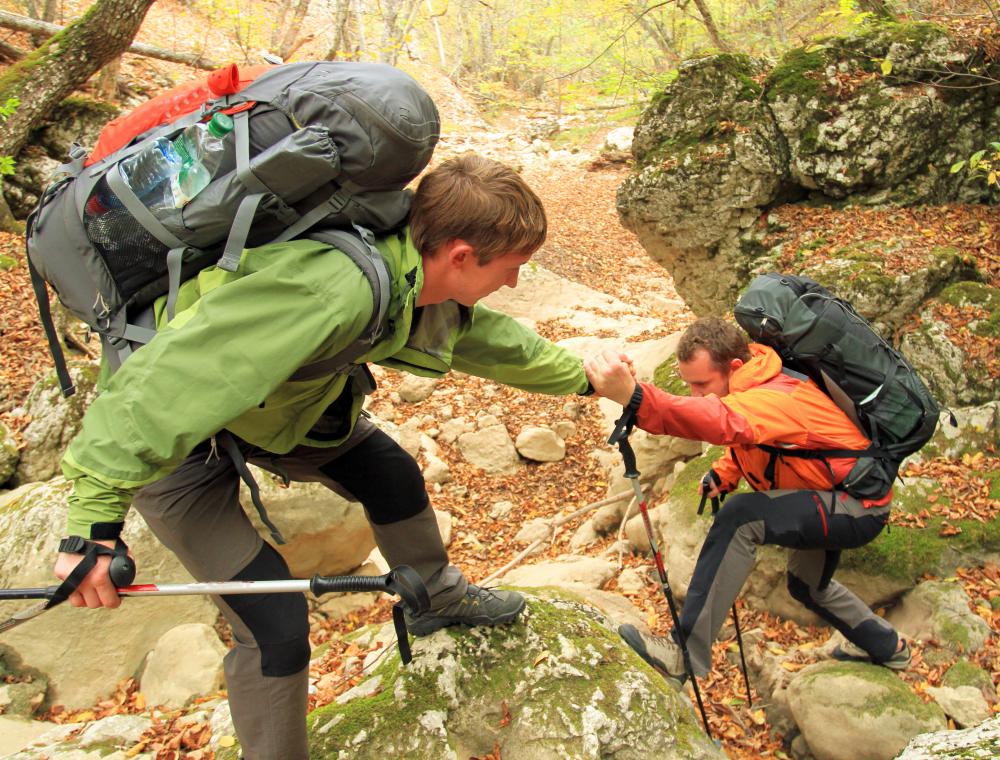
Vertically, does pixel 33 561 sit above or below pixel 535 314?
above

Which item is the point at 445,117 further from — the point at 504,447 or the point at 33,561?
the point at 33,561

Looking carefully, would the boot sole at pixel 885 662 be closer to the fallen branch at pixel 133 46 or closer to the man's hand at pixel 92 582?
the man's hand at pixel 92 582

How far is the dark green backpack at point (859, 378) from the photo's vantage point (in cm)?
383

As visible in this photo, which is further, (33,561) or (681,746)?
(33,561)

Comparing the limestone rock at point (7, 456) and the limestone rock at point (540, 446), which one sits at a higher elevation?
the limestone rock at point (7, 456)

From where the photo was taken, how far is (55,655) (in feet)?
17.2

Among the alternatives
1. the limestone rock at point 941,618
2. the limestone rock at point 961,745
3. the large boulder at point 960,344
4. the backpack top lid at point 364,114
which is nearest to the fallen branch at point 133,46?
the backpack top lid at point 364,114

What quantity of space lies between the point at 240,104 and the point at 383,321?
923mm

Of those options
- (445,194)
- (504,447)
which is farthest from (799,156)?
(445,194)

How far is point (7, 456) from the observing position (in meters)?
6.91

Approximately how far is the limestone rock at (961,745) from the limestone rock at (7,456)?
25.4ft

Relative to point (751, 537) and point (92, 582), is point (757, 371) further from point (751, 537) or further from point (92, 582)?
point (92, 582)

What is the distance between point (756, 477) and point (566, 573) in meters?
2.38

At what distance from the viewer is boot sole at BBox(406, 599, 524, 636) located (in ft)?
12.2
